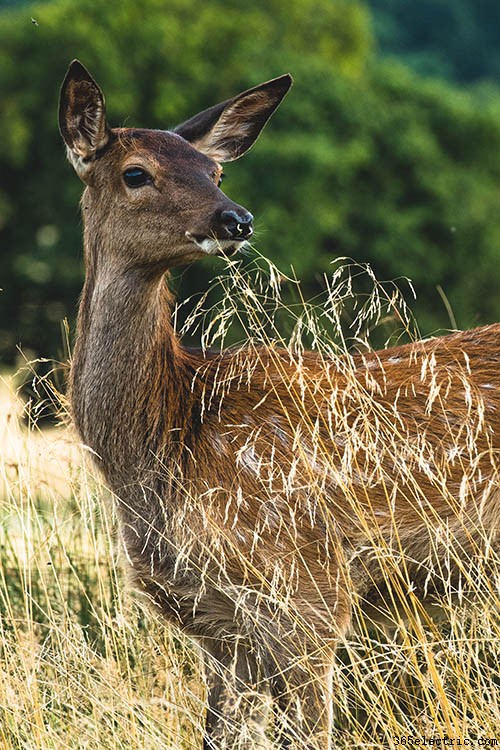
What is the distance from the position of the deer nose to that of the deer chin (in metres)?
0.03

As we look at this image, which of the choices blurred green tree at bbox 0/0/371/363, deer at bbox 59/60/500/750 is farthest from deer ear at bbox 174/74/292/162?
blurred green tree at bbox 0/0/371/363

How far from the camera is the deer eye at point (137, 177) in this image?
4.77 meters

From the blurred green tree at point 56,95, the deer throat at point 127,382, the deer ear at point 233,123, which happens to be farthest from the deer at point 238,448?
the blurred green tree at point 56,95

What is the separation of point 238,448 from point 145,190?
3.38 feet

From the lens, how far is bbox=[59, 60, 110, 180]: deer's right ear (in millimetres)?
4844

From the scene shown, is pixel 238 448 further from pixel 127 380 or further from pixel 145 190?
pixel 145 190

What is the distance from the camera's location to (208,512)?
14.6 ft

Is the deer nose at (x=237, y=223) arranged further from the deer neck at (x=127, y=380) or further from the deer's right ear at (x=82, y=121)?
the deer's right ear at (x=82, y=121)

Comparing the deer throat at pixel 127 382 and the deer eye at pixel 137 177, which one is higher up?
the deer eye at pixel 137 177

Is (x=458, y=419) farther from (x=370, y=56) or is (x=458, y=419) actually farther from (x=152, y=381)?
→ (x=370, y=56)

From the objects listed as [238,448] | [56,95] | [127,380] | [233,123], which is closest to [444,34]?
[56,95]

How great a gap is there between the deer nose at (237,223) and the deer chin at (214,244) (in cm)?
3

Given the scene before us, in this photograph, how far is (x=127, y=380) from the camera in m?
4.79

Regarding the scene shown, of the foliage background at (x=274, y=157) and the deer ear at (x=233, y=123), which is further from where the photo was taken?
the foliage background at (x=274, y=157)
